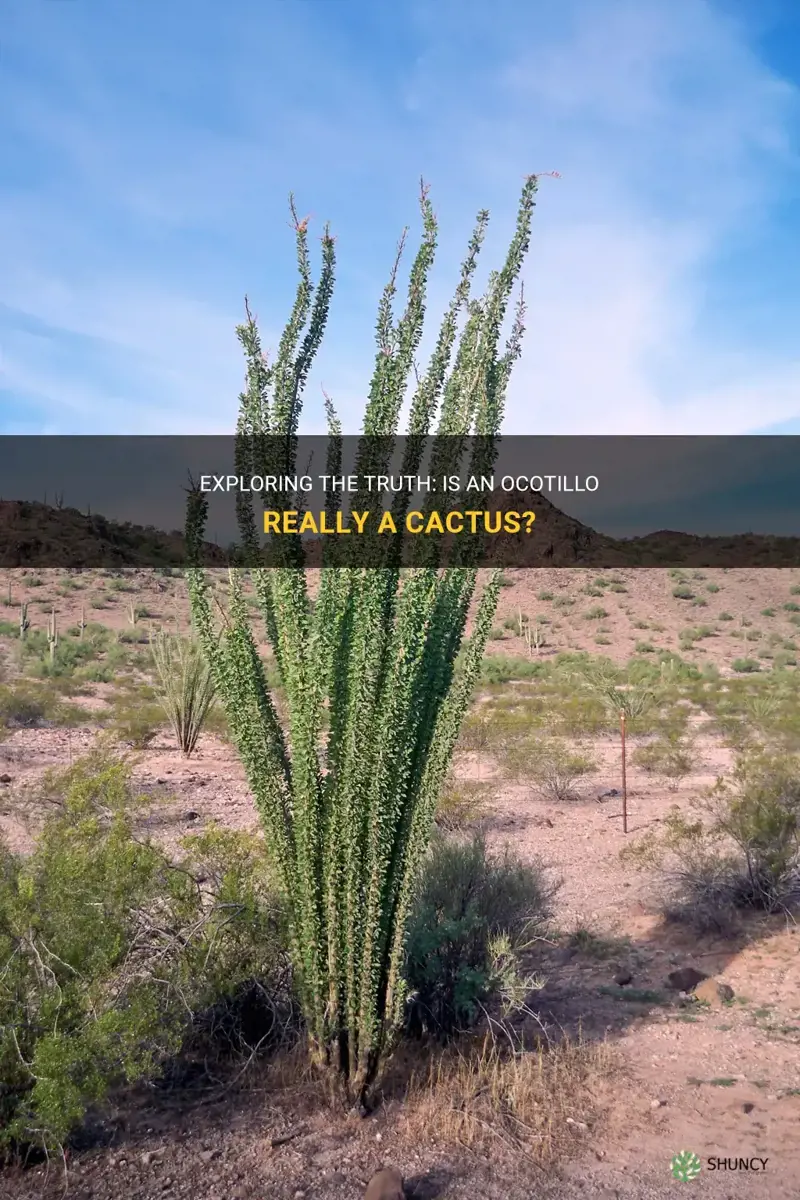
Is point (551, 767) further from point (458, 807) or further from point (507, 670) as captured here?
point (507, 670)

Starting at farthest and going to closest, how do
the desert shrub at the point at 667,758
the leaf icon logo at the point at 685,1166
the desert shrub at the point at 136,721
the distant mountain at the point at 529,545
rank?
the distant mountain at the point at 529,545 → the desert shrub at the point at 136,721 → the desert shrub at the point at 667,758 → the leaf icon logo at the point at 685,1166

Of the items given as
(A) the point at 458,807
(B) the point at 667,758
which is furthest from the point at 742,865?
(B) the point at 667,758

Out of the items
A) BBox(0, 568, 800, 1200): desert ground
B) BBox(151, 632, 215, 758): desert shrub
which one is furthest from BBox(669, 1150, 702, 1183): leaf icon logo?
BBox(151, 632, 215, 758): desert shrub

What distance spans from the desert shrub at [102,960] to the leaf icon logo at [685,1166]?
224 cm

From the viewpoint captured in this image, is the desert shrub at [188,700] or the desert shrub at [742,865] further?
the desert shrub at [188,700]

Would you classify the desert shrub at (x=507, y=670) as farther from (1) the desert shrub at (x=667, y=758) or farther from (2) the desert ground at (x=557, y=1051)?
(1) the desert shrub at (x=667, y=758)

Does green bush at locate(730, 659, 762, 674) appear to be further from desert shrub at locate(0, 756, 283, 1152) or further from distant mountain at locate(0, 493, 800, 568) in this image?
desert shrub at locate(0, 756, 283, 1152)

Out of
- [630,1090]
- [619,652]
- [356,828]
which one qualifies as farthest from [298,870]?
[619,652]

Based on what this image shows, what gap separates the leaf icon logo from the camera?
4207 millimetres

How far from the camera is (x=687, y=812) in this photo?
12406 millimetres

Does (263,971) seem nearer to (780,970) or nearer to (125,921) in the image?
(125,921)

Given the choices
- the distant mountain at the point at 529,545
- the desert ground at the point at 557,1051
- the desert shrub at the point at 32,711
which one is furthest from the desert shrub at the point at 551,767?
the distant mountain at the point at 529,545

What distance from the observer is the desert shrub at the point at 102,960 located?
4047mm

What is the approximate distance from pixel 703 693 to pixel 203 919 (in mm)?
21354
